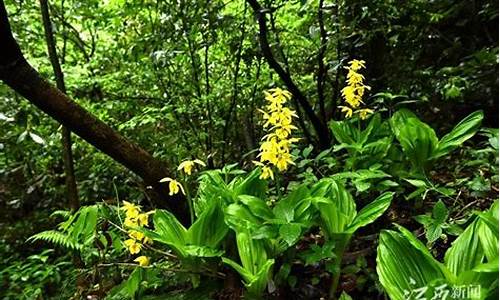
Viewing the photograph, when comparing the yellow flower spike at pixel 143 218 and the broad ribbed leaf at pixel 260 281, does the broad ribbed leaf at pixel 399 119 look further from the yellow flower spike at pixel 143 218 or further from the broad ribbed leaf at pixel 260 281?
the yellow flower spike at pixel 143 218

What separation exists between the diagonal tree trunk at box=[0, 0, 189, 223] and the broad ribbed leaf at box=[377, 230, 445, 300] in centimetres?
119

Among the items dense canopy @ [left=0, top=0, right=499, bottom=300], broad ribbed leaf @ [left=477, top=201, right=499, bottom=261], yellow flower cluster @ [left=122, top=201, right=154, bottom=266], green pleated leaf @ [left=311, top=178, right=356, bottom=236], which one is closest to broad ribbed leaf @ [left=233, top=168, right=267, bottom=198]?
dense canopy @ [left=0, top=0, right=499, bottom=300]

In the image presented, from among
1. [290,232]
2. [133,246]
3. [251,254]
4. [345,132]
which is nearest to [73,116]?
[133,246]

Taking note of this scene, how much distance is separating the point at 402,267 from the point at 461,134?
3.03ft

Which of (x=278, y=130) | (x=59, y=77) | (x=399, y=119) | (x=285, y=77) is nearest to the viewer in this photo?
(x=278, y=130)

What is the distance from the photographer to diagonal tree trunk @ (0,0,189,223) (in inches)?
72.9

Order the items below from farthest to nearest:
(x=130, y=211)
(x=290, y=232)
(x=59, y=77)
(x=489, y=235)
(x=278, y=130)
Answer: (x=59, y=77) < (x=130, y=211) < (x=278, y=130) < (x=290, y=232) < (x=489, y=235)

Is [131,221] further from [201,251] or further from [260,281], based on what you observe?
[260,281]

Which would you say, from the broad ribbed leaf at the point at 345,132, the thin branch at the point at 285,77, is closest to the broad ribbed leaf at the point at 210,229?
the broad ribbed leaf at the point at 345,132

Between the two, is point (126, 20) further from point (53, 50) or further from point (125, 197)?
point (125, 197)

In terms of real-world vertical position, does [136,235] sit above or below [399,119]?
below

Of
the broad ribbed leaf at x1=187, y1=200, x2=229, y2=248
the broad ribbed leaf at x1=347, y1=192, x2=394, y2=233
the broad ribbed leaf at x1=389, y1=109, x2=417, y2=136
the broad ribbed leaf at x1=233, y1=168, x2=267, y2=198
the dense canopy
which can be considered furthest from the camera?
the broad ribbed leaf at x1=389, y1=109, x2=417, y2=136

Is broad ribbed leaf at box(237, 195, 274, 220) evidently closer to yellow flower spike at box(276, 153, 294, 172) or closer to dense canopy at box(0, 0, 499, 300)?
dense canopy at box(0, 0, 499, 300)

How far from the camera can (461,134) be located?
196 cm
